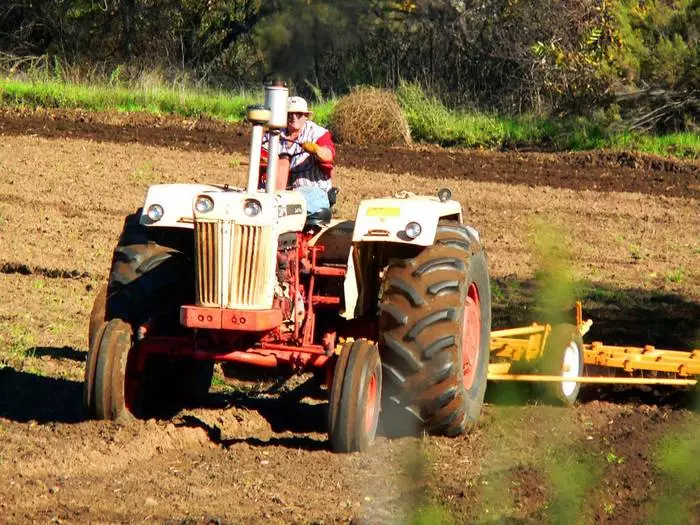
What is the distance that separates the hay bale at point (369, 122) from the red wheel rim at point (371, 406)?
16046 mm

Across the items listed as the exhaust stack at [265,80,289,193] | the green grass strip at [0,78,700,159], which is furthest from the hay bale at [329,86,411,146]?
the exhaust stack at [265,80,289,193]

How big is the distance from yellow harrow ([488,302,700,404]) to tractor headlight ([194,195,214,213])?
2.01 m

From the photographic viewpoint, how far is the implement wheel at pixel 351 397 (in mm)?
5977

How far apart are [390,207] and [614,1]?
2044 centimetres

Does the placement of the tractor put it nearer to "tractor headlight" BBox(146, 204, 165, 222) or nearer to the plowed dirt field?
"tractor headlight" BBox(146, 204, 165, 222)

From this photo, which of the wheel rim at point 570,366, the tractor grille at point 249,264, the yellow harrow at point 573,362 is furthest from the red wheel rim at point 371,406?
the wheel rim at point 570,366

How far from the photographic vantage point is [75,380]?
773cm

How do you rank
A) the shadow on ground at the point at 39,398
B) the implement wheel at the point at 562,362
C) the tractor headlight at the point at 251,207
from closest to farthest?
the tractor headlight at the point at 251,207 < the shadow on ground at the point at 39,398 < the implement wheel at the point at 562,362

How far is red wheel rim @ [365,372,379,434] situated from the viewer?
6.14 metres

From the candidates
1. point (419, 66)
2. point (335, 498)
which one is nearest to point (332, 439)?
point (335, 498)

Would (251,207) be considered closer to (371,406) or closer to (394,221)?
(394,221)

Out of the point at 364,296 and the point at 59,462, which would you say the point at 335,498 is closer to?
the point at 59,462

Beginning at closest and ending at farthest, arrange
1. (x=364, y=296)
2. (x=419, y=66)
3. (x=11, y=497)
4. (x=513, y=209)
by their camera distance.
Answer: (x=11, y=497), (x=364, y=296), (x=513, y=209), (x=419, y=66)

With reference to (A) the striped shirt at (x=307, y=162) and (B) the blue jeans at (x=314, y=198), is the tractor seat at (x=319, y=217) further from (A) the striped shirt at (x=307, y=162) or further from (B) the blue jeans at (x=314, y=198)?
(A) the striped shirt at (x=307, y=162)
